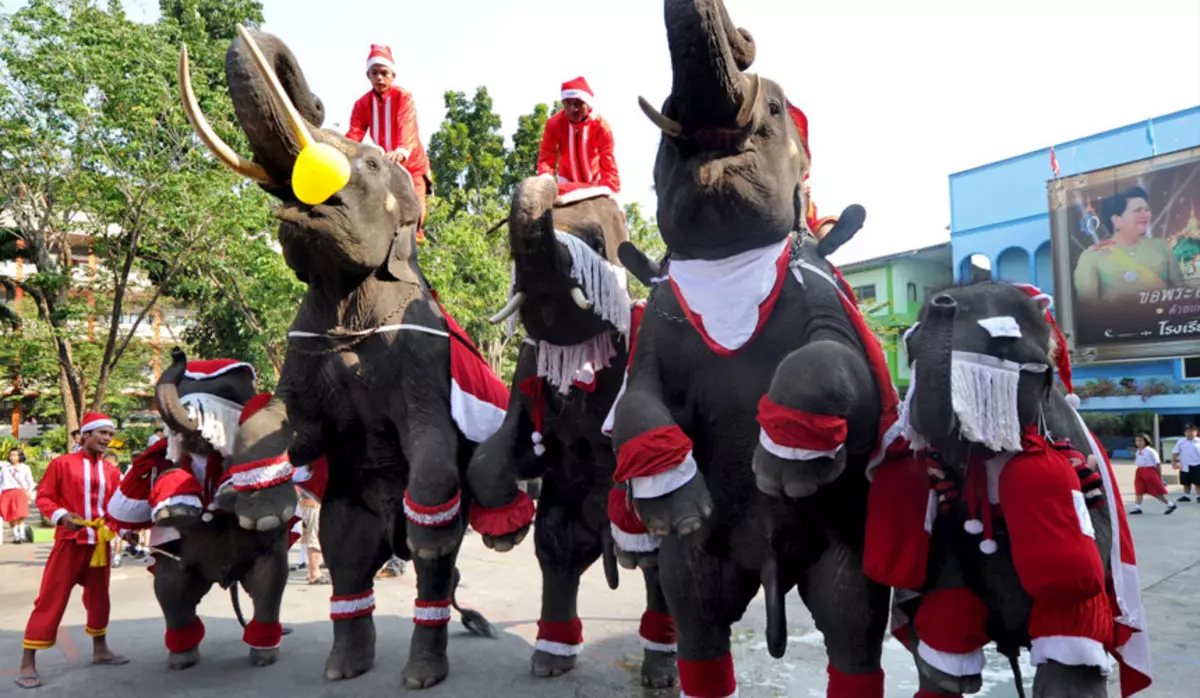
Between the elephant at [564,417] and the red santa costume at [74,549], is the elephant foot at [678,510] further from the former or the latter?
the red santa costume at [74,549]

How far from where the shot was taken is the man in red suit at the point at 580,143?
13.7 feet

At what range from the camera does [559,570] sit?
4047 mm

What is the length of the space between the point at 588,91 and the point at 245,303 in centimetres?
953

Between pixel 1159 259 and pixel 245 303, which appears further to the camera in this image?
pixel 1159 259

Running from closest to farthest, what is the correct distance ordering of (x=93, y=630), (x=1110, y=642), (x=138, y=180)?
(x=1110, y=642)
(x=93, y=630)
(x=138, y=180)

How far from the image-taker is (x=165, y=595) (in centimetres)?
431

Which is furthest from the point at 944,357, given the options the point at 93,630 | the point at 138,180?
the point at 138,180

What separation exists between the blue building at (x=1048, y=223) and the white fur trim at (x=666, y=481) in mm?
22025

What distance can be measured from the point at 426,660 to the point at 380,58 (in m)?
3.07

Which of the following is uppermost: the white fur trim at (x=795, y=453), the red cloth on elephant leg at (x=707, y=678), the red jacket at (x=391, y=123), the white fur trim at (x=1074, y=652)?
the red jacket at (x=391, y=123)

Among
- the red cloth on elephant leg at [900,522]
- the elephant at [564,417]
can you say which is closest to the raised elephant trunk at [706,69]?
the elephant at [564,417]

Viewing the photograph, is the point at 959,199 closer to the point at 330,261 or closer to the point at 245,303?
the point at 245,303

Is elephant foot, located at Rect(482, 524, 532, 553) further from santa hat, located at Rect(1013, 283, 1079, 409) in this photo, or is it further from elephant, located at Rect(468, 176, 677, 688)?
santa hat, located at Rect(1013, 283, 1079, 409)

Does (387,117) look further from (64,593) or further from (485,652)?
(64,593)
